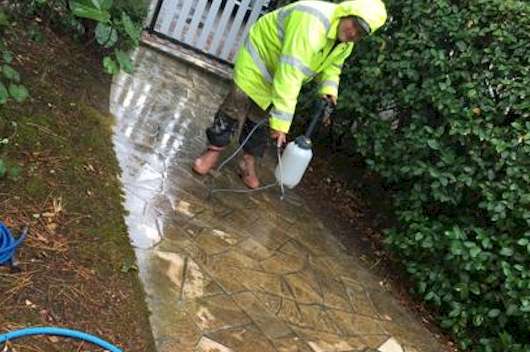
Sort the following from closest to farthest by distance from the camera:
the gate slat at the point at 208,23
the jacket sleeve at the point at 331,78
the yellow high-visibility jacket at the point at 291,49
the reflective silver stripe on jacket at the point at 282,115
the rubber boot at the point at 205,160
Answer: the yellow high-visibility jacket at the point at 291,49, the reflective silver stripe on jacket at the point at 282,115, the jacket sleeve at the point at 331,78, the rubber boot at the point at 205,160, the gate slat at the point at 208,23

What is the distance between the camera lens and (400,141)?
17.1 feet

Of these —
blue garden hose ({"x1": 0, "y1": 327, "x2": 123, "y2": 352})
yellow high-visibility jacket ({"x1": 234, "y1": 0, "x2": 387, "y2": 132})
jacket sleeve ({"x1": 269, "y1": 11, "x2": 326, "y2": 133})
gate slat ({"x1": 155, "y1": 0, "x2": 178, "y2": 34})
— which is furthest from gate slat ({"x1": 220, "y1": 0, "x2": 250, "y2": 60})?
blue garden hose ({"x1": 0, "y1": 327, "x2": 123, "y2": 352})

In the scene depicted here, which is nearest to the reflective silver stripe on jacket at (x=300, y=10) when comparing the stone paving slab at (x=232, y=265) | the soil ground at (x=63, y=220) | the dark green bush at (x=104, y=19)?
the dark green bush at (x=104, y=19)

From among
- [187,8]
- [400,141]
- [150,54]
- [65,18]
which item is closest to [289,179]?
[400,141]

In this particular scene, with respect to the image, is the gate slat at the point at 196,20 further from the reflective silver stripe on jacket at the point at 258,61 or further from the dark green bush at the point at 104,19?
the reflective silver stripe on jacket at the point at 258,61

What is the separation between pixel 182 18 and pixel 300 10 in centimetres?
405

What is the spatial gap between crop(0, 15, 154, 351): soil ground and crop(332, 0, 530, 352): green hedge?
2.34m

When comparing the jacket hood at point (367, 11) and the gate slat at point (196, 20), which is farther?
the gate slat at point (196, 20)

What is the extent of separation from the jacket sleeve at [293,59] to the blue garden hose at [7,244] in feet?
6.28

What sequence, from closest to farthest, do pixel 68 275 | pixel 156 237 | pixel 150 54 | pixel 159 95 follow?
pixel 68 275 < pixel 156 237 < pixel 159 95 < pixel 150 54

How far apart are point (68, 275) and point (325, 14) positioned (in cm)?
240

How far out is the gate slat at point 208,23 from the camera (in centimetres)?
782

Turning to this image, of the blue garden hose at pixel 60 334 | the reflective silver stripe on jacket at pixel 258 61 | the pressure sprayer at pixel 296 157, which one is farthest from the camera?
the reflective silver stripe on jacket at pixel 258 61

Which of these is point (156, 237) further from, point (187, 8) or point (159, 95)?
point (187, 8)
